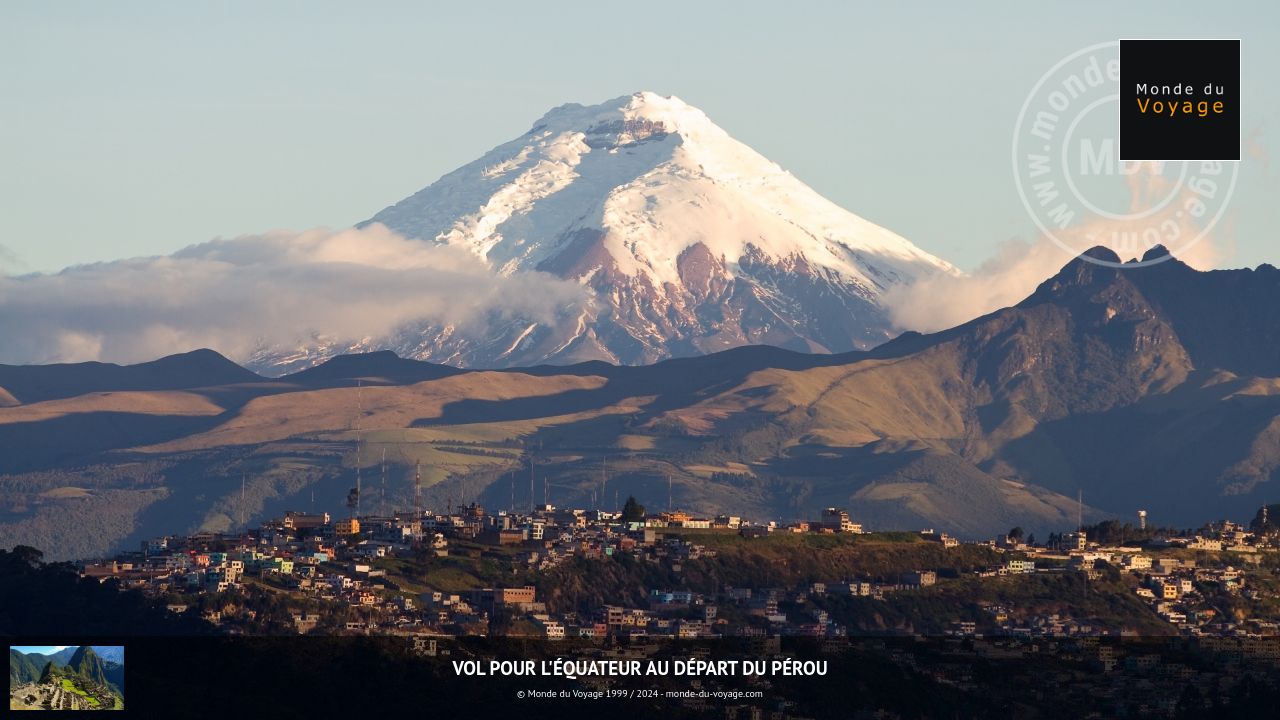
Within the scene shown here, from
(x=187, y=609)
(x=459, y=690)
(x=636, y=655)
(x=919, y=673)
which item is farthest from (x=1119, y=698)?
(x=187, y=609)

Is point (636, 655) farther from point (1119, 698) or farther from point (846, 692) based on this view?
point (1119, 698)

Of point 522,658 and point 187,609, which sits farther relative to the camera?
point 187,609

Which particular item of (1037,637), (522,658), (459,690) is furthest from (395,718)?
(1037,637)

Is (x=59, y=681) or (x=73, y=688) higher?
(x=59, y=681)

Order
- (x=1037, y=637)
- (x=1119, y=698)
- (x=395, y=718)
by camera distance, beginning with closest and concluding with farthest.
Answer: (x=395, y=718), (x=1119, y=698), (x=1037, y=637)

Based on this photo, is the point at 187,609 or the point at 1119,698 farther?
the point at 187,609

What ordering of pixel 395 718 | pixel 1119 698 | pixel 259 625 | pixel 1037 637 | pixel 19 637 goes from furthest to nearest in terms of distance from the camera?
pixel 1037 637 → pixel 259 625 → pixel 1119 698 → pixel 19 637 → pixel 395 718

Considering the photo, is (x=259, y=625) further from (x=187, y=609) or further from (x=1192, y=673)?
(x=1192, y=673)

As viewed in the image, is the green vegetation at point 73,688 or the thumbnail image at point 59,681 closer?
the thumbnail image at point 59,681

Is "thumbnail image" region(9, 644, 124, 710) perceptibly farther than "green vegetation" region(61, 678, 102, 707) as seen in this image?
No

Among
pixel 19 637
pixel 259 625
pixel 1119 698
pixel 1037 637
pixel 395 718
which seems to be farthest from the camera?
pixel 1037 637
